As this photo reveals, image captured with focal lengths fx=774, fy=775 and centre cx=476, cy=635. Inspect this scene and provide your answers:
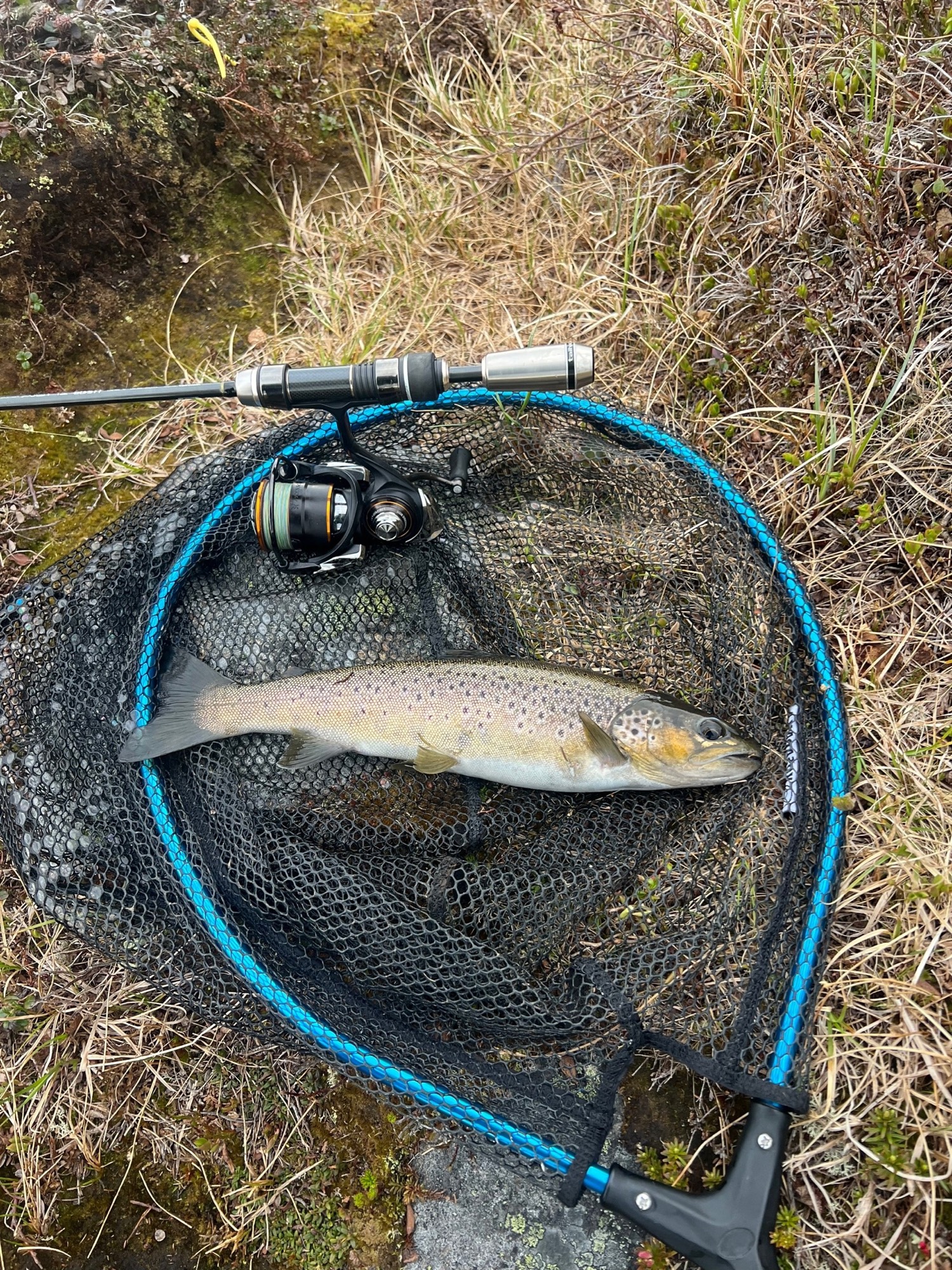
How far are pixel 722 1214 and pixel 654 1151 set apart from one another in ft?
1.31

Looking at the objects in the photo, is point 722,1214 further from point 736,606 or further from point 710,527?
point 710,527

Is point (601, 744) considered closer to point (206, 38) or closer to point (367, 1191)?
point (367, 1191)

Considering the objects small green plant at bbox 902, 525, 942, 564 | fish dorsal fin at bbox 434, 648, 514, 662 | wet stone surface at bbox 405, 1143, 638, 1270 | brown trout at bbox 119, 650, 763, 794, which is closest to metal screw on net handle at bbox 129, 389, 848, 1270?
brown trout at bbox 119, 650, 763, 794

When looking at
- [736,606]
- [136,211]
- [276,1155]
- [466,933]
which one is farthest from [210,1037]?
[136,211]

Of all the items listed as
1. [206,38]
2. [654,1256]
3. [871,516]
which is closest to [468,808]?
[654,1256]

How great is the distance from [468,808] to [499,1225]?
4.50 feet

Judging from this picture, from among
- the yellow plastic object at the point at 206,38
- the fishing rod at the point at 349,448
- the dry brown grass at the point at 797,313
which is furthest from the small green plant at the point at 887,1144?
the yellow plastic object at the point at 206,38

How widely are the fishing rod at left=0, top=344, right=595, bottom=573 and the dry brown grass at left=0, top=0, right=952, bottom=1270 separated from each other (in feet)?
3.55

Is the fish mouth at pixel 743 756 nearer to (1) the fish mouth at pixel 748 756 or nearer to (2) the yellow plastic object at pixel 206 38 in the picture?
(1) the fish mouth at pixel 748 756

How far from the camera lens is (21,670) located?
116 inches

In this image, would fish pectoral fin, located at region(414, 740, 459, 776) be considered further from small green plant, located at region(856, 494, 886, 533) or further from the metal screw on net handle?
small green plant, located at region(856, 494, 886, 533)

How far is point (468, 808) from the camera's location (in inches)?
112

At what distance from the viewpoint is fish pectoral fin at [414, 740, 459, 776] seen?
2691 millimetres

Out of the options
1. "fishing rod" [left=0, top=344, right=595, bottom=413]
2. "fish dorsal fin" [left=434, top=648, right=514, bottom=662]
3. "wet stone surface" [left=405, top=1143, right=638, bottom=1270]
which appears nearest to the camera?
"fishing rod" [left=0, top=344, right=595, bottom=413]
